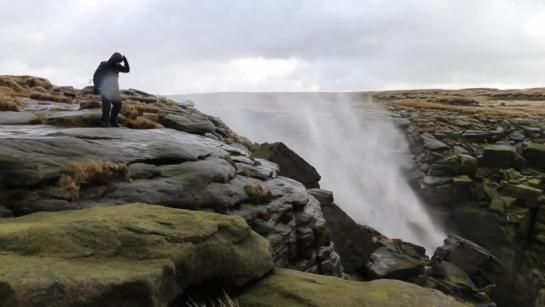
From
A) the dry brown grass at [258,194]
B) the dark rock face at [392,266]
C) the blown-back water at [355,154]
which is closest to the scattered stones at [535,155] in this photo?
the blown-back water at [355,154]

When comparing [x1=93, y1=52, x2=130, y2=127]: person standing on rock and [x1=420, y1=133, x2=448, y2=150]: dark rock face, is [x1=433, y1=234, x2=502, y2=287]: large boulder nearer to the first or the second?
[x1=420, y1=133, x2=448, y2=150]: dark rock face

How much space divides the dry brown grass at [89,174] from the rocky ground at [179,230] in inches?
1.2

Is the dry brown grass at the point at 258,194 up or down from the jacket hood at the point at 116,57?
down

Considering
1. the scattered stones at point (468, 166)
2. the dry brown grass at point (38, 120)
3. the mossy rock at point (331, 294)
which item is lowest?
the scattered stones at point (468, 166)

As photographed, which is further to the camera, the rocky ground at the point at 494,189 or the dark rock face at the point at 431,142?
the dark rock face at the point at 431,142

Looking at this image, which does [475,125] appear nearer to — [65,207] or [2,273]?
[65,207]

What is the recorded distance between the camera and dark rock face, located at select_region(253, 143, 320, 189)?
746 inches

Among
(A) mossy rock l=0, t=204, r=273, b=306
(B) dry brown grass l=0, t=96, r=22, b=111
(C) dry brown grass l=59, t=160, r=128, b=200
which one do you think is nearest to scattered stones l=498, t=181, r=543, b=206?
(A) mossy rock l=0, t=204, r=273, b=306

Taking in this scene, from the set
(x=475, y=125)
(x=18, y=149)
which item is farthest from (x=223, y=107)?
(x=18, y=149)

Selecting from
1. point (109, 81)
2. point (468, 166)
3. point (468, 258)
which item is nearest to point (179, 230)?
point (109, 81)

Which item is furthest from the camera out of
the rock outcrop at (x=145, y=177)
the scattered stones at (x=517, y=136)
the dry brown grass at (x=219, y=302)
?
the scattered stones at (x=517, y=136)

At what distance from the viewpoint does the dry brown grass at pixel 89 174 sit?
966 cm

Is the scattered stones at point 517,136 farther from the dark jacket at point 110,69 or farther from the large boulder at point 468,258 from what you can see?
the dark jacket at point 110,69

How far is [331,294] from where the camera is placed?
7.53 metres
